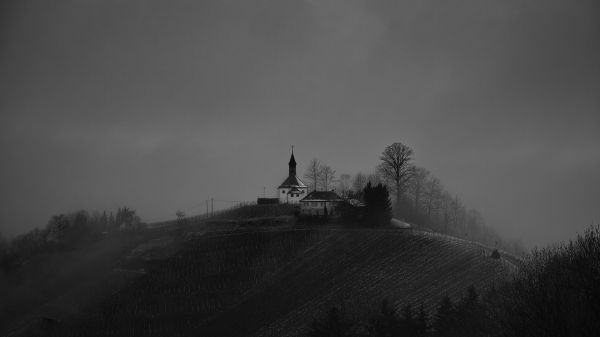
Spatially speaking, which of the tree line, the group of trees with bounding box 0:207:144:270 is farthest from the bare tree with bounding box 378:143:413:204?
the group of trees with bounding box 0:207:144:270

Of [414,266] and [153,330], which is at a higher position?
[414,266]

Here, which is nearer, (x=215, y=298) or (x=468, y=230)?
(x=215, y=298)

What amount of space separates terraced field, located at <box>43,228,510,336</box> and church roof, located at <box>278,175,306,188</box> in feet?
84.4

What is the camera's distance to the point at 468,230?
398ft

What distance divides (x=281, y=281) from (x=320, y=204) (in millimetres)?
26221

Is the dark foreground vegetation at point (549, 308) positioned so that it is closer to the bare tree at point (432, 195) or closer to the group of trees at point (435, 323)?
the group of trees at point (435, 323)

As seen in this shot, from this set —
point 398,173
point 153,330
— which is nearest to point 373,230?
point 398,173

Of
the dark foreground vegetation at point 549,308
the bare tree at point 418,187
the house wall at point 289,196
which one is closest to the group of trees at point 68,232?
the house wall at point 289,196

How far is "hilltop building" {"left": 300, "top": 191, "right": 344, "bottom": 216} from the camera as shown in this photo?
3467 inches

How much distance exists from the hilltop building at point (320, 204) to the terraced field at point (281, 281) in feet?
32.8

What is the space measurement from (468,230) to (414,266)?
222 ft

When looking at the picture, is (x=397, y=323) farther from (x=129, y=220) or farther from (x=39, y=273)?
(x=129, y=220)

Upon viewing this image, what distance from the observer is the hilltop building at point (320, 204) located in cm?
8807

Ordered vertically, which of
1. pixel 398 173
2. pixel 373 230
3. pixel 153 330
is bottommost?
pixel 153 330
